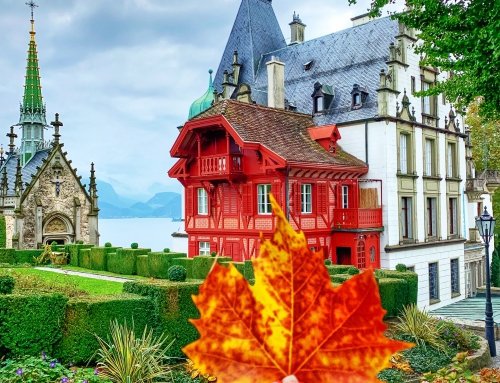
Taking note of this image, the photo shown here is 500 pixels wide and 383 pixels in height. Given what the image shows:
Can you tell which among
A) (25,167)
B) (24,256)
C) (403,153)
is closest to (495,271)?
(403,153)

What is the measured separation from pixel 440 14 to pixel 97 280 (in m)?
15.2

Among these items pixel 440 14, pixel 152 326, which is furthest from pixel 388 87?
pixel 152 326

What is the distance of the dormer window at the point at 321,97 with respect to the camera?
28.4 m

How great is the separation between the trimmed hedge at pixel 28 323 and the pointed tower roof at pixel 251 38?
87.9ft

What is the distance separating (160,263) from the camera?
21.9m

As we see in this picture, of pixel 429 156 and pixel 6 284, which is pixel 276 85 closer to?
pixel 429 156

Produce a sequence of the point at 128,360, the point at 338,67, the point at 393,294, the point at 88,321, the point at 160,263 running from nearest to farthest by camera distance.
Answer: the point at 128,360, the point at 88,321, the point at 393,294, the point at 160,263, the point at 338,67

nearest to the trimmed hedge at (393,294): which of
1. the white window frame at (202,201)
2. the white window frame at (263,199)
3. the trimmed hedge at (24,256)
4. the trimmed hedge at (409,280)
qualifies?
the trimmed hedge at (409,280)

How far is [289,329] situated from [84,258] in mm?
27223

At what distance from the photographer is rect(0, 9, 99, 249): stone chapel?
3597cm

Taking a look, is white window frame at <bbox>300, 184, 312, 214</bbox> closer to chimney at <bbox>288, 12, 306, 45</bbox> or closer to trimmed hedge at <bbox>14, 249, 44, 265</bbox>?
trimmed hedge at <bbox>14, 249, 44, 265</bbox>

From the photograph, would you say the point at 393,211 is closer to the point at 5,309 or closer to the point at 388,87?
the point at 388,87

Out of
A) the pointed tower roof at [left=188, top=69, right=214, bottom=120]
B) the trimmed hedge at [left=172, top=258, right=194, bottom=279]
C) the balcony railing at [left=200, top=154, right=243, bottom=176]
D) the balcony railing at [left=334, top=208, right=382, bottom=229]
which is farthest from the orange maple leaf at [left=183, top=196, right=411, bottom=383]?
the pointed tower roof at [left=188, top=69, right=214, bottom=120]

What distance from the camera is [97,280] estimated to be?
20562mm
